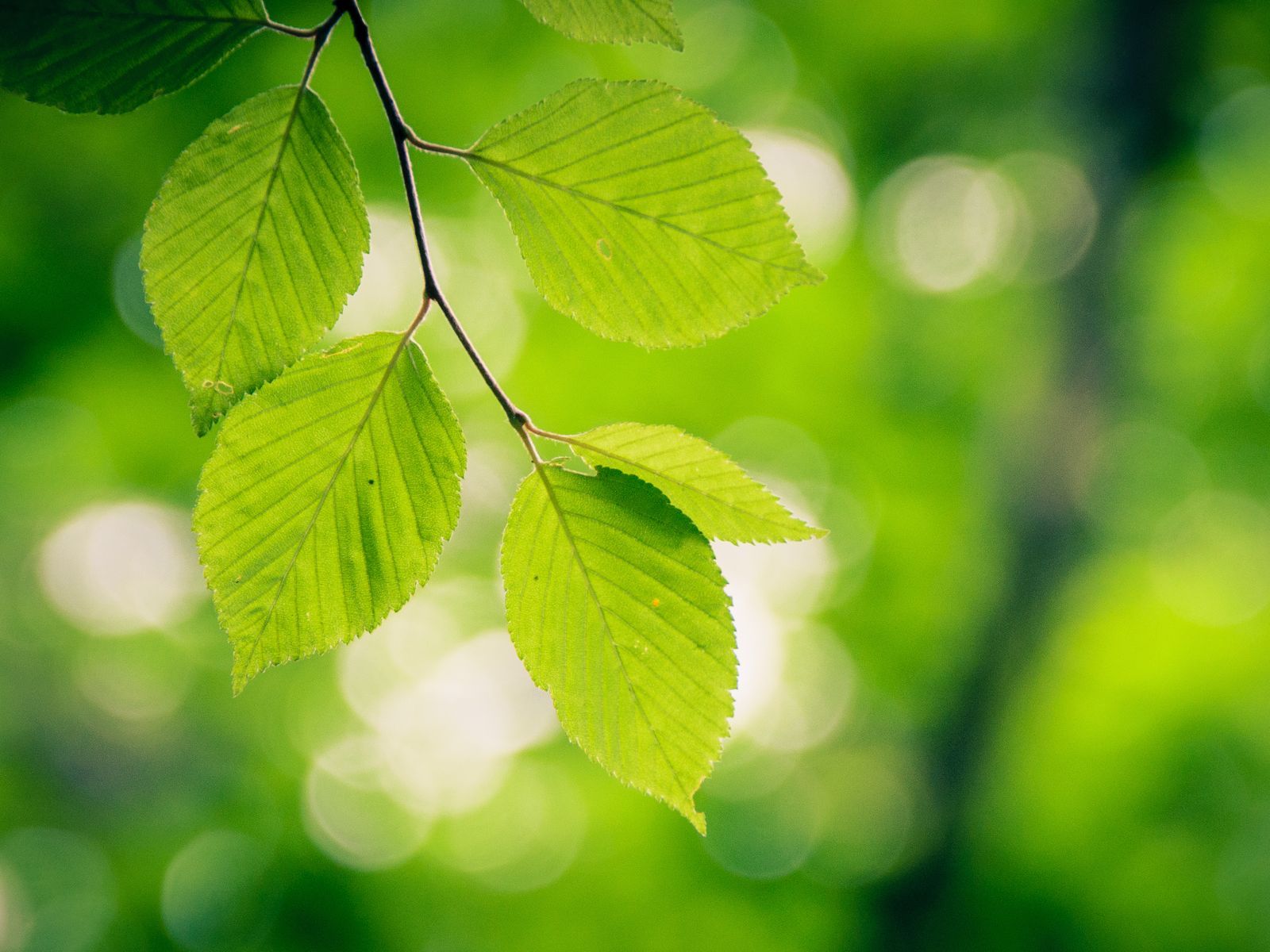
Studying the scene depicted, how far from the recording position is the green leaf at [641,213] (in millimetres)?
530

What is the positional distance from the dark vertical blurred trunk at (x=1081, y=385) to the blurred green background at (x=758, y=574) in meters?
1.00

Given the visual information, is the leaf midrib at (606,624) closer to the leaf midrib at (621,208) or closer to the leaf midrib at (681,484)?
the leaf midrib at (681,484)

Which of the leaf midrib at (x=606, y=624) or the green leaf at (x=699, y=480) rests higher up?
the green leaf at (x=699, y=480)

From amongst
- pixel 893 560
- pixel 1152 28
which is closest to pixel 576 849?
pixel 893 560

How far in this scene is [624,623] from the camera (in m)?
0.57

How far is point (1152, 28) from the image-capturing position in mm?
4098

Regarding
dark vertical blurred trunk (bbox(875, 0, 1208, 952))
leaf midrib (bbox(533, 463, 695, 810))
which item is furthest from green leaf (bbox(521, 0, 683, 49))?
dark vertical blurred trunk (bbox(875, 0, 1208, 952))

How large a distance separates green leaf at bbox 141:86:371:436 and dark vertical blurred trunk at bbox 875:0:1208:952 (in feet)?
13.1

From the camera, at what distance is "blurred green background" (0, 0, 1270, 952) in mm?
5758

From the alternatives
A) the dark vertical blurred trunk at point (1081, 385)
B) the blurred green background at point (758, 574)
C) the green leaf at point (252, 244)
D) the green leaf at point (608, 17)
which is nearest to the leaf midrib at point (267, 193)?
the green leaf at point (252, 244)

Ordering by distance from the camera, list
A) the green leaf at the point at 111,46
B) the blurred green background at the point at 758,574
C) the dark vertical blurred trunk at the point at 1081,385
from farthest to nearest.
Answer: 1. the blurred green background at the point at 758,574
2. the dark vertical blurred trunk at the point at 1081,385
3. the green leaf at the point at 111,46

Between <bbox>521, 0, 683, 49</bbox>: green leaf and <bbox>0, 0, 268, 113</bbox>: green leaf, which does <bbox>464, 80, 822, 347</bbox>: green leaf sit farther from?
<bbox>0, 0, 268, 113</bbox>: green leaf

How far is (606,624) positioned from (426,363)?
7.6 inches

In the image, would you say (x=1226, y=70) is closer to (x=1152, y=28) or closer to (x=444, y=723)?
(x=1152, y=28)
